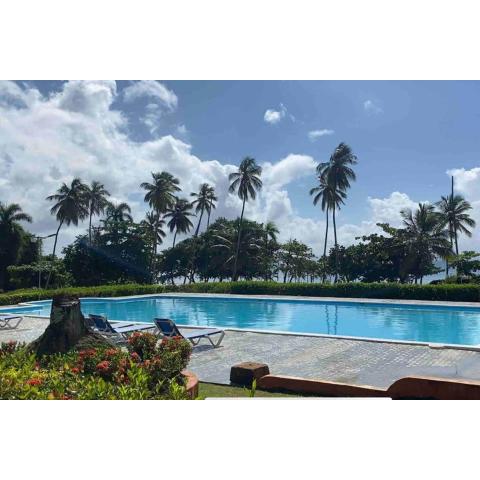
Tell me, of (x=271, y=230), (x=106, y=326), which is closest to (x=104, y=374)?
(x=106, y=326)

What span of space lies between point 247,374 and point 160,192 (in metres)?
38.6

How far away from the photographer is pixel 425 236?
4006 centimetres

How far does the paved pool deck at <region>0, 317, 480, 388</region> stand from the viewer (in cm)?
907

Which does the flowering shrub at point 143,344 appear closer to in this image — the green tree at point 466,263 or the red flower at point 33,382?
the red flower at point 33,382

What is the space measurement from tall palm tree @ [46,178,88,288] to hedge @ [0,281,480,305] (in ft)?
46.0

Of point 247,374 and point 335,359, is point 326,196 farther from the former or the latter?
point 247,374

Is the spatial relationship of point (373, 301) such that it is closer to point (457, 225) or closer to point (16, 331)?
point (16, 331)

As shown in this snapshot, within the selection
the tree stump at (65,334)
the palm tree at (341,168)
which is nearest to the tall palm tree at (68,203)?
the palm tree at (341,168)

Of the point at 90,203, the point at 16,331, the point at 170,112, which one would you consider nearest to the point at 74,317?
the point at 16,331

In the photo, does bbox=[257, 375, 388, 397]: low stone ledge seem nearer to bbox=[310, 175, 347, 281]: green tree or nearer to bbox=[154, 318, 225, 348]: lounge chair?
bbox=[154, 318, 225, 348]: lounge chair

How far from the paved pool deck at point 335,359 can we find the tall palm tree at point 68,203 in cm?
3398

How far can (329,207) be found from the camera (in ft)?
138

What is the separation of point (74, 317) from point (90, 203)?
41662mm

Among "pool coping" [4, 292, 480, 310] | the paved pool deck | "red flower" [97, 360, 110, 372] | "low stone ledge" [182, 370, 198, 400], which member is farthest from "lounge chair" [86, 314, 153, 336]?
"pool coping" [4, 292, 480, 310]
